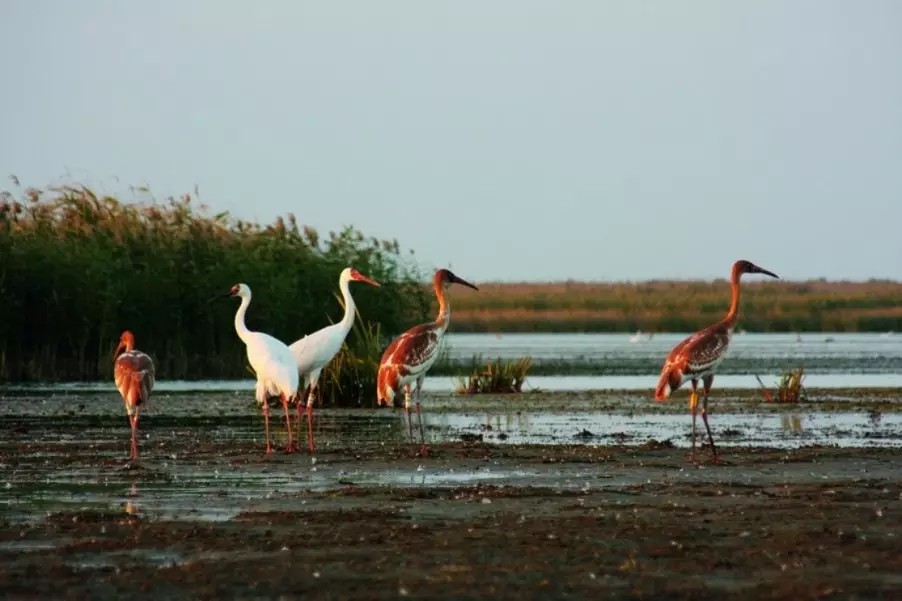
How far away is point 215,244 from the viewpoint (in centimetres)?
3547

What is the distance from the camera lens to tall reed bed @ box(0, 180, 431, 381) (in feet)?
106

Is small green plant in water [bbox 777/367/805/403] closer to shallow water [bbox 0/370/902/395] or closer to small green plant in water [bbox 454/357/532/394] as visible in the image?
shallow water [bbox 0/370/902/395]

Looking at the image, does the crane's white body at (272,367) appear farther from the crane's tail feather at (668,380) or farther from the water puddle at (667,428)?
the crane's tail feather at (668,380)

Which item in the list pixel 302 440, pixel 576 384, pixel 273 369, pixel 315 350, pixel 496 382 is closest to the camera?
pixel 273 369

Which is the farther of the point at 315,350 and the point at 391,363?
the point at 315,350

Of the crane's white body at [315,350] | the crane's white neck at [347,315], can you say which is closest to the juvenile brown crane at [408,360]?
the crane's white body at [315,350]

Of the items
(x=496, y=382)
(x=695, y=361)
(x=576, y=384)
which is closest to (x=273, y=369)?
(x=695, y=361)

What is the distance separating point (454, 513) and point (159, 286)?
2232 cm

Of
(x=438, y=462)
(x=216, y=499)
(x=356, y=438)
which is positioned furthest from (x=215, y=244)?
(x=216, y=499)

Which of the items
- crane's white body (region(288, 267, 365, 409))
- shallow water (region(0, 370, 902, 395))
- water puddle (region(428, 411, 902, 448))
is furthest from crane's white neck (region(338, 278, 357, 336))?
shallow water (region(0, 370, 902, 395))

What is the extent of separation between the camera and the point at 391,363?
18828mm

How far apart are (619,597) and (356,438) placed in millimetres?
11594

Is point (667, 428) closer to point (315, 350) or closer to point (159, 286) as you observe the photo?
point (315, 350)

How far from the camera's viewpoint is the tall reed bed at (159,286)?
106 ft
